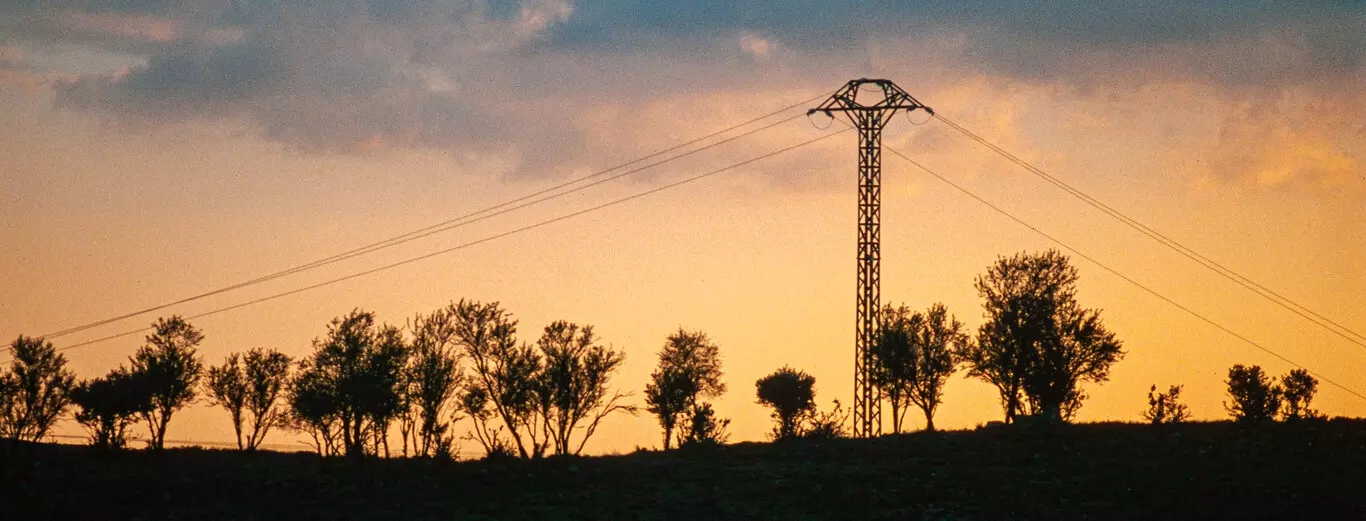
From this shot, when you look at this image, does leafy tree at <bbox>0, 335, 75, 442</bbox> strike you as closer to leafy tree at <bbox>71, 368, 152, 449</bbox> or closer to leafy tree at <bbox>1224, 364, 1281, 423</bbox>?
leafy tree at <bbox>71, 368, 152, 449</bbox>

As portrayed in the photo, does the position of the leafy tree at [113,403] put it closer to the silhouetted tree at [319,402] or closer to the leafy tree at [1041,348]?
the silhouetted tree at [319,402]

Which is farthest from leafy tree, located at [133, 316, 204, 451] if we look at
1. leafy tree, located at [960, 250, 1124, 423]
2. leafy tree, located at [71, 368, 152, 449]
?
leafy tree, located at [960, 250, 1124, 423]

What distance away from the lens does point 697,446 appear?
71.9 m

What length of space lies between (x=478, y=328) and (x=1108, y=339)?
53531 millimetres

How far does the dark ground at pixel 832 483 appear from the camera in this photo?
47500 millimetres

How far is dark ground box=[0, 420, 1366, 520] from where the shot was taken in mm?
47500

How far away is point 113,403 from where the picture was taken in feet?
334

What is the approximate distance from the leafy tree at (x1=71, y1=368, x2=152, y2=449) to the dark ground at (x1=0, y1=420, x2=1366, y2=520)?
114ft

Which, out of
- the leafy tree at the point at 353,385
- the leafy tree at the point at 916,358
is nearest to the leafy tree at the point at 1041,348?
the leafy tree at the point at 916,358

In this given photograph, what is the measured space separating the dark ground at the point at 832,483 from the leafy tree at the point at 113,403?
34.7 m

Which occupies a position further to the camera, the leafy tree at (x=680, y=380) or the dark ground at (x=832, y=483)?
the leafy tree at (x=680, y=380)

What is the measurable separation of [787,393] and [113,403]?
2477 inches

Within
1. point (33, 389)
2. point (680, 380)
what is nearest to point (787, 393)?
point (680, 380)

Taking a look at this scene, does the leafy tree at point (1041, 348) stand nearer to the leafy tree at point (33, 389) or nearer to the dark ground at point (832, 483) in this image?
the dark ground at point (832, 483)
